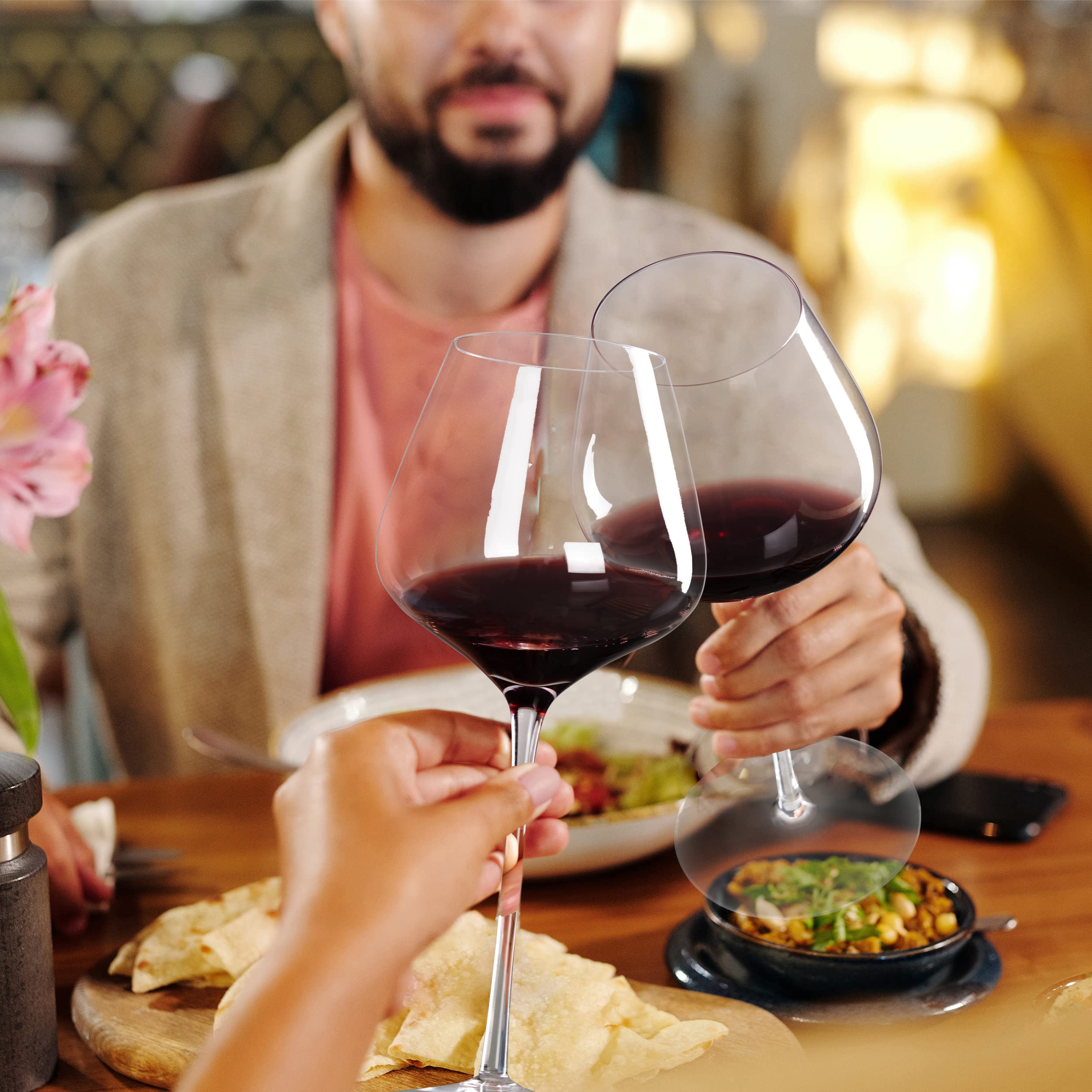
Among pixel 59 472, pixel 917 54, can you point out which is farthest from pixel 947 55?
pixel 59 472

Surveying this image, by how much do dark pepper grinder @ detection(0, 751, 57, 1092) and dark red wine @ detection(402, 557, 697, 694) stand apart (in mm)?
224

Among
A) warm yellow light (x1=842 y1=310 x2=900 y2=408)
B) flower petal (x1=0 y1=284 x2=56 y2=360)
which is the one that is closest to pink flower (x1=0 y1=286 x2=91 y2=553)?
flower petal (x1=0 y1=284 x2=56 y2=360)

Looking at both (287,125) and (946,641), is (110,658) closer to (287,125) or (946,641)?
(946,641)

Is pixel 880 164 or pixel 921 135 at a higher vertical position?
pixel 921 135

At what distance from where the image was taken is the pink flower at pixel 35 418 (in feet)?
1.99

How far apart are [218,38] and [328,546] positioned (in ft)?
16.4

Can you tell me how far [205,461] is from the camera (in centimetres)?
161

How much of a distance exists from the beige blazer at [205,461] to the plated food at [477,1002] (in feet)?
2.75

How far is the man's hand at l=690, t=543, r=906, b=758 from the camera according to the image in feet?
2.48

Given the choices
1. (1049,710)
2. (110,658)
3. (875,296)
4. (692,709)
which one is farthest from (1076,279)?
(692,709)

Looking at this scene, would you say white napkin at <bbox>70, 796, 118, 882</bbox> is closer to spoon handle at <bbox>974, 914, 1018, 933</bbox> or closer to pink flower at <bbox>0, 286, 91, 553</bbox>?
pink flower at <bbox>0, 286, 91, 553</bbox>

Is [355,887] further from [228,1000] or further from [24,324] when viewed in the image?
[24,324]

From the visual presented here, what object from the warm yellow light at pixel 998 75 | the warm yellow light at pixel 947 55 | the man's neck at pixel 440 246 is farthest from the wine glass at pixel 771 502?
the warm yellow light at pixel 947 55

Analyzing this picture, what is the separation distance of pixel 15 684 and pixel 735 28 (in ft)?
17.3
